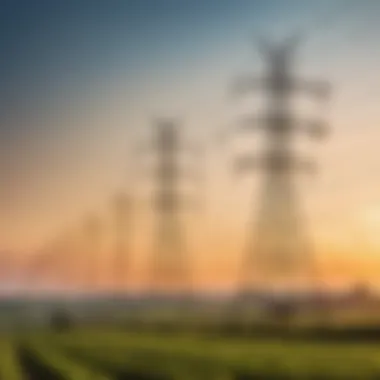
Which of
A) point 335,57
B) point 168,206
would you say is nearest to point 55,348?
point 168,206

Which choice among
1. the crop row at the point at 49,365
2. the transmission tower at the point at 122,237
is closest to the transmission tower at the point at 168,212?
the transmission tower at the point at 122,237

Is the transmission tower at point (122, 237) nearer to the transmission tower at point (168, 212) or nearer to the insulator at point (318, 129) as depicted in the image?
the transmission tower at point (168, 212)

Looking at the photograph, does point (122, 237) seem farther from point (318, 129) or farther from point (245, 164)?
point (318, 129)

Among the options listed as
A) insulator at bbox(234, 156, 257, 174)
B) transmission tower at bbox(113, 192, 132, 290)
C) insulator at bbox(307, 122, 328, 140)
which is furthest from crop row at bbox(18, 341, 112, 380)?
insulator at bbox(307, 122, 328, 140)

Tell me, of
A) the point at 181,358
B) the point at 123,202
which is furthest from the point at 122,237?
the point at 181,358

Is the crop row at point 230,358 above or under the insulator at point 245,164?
under

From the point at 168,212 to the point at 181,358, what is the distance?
1.21ft

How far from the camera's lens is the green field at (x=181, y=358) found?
204 centimetres

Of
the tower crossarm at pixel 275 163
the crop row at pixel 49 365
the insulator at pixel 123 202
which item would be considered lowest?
the crop row at pixel 49 365

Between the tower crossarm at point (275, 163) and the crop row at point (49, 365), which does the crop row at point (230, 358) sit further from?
the tower crossarm at point (275, 163)

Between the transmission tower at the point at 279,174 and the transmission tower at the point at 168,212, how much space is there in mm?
161

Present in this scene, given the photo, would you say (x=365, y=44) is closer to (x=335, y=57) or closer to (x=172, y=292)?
(x=335, y=57)

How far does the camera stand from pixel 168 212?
2117 millimetres

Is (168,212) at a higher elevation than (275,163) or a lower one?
lower
